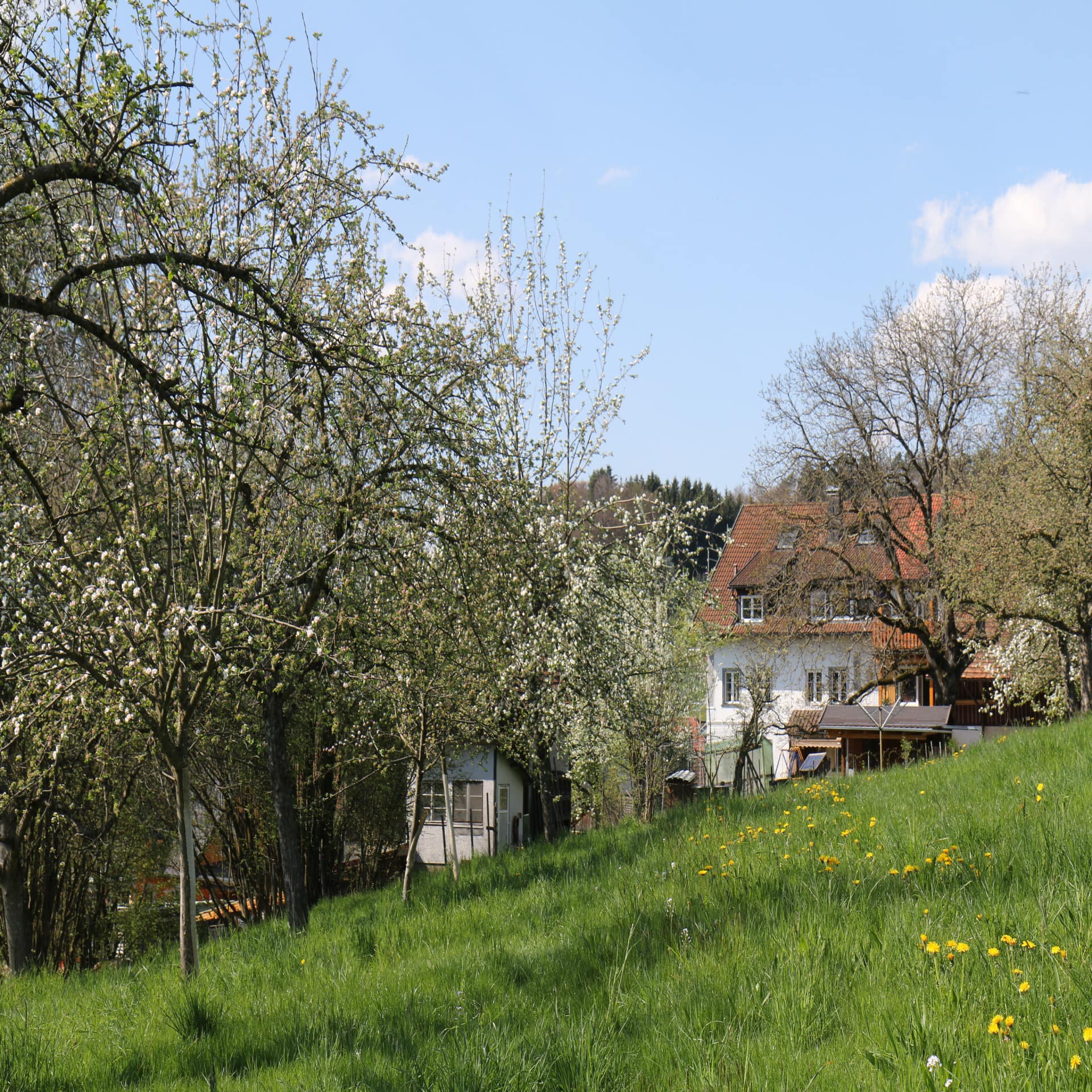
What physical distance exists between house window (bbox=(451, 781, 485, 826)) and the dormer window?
38.5ft

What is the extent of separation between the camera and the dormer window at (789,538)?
29.1 meters

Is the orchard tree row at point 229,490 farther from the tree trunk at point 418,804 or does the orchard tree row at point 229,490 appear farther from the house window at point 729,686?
the house window at point 729,686

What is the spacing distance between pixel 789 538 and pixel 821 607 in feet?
17.9

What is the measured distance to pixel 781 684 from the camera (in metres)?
41.9

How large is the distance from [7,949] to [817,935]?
541 inches

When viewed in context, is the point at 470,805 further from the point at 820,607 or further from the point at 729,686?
the point at 729,686

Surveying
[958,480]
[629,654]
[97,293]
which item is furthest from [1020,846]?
[958,480]

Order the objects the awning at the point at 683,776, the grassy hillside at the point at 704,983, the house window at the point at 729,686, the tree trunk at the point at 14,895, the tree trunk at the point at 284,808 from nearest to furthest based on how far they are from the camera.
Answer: the grassy hillside at the point at 704,983 < the tree trunk at the point at 284,808 < the tree trunk at the point at 14,895 < the awning at the point at 683,776 < the house window at the point at 729,686

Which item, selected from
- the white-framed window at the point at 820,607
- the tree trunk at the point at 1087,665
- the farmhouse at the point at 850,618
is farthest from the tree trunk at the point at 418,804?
the white-framed window at the point at 820,607

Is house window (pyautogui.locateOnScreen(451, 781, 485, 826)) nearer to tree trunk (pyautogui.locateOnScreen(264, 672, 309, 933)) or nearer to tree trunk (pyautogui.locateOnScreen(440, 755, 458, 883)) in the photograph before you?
tree trunk (pyautogui.locateOnScreen(440, 755, 458, 883))

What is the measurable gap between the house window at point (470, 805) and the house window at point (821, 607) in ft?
35.7

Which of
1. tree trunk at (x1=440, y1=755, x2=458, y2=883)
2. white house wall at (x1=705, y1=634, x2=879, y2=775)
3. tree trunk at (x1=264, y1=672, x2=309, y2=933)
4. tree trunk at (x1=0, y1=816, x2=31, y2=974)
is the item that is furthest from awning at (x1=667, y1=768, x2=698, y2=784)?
tree trunk at (x1=0, y1=816, x2=31, y2=974)

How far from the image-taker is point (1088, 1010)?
3041mm

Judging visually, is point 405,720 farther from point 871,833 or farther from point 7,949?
point 7,949
